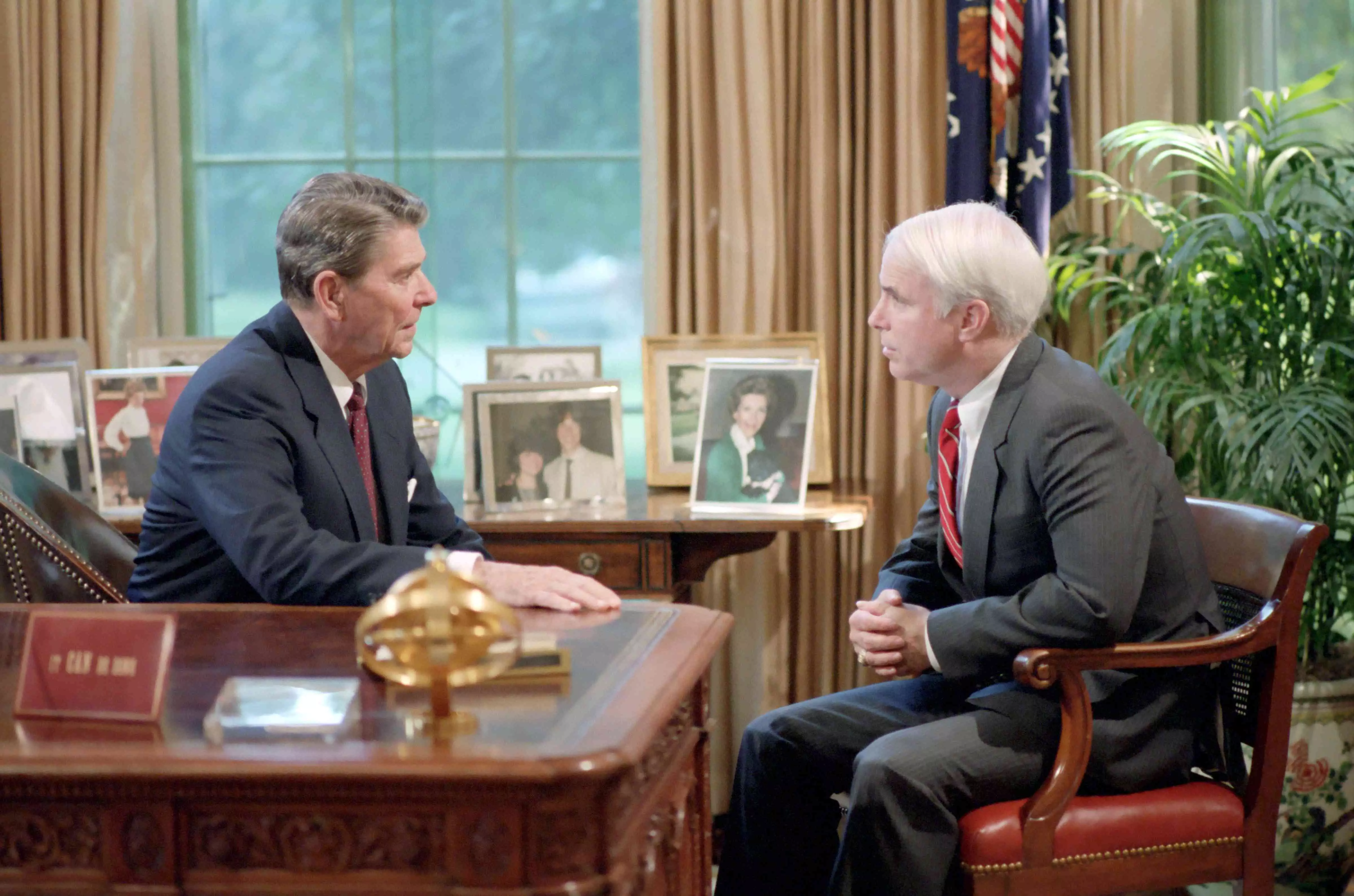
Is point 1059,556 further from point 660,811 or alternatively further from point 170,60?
point 170,60

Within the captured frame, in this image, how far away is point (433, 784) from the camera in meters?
1.26

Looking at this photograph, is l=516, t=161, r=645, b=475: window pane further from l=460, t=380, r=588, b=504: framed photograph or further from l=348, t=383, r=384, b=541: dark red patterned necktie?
l=348, t=383, r=384, b=541: dark red patterned necktie

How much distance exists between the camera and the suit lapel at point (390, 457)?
8.18 ft

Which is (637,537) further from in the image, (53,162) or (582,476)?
(53,162)

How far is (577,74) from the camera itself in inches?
159

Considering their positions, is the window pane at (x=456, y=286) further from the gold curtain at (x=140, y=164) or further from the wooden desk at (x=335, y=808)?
the wooden desk at (x=335, y=808)

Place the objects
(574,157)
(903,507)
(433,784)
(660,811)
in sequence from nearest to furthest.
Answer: (433,784)
(660,811)
(903,507)
(574,157)

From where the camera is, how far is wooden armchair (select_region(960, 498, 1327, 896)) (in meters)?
2.06

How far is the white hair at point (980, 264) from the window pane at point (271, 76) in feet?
7.49

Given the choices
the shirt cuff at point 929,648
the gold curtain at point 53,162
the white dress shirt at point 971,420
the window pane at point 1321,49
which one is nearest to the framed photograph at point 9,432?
the gold curtain at point 53,162

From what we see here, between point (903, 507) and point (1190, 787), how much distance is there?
5.48ft

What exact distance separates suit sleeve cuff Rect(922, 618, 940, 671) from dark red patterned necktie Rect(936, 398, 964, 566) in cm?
19

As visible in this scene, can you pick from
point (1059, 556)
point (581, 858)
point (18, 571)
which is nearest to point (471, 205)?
point (18, 571)

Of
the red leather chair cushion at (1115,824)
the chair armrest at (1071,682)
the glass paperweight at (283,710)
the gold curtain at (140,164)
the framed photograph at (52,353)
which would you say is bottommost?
the red leather chair cushion at (1115,824)
